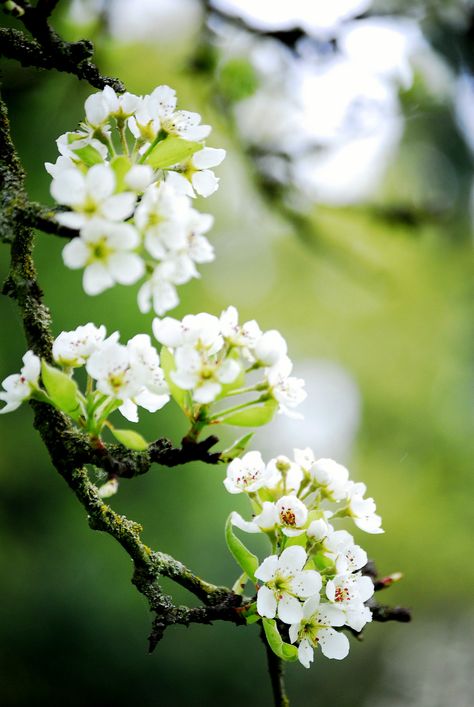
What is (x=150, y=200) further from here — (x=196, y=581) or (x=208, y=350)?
(x=196, y=581)

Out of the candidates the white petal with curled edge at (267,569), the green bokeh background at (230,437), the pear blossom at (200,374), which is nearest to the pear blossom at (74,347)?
the pear blossom at (200,374)

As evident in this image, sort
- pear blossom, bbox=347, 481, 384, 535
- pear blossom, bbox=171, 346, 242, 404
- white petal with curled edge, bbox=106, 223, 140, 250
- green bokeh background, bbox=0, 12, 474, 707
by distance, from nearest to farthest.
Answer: white petal with curled edge, bbox=106, 223, 140, 250, pear blossom, bbox=171, 346, 242, 404, pear blossom, bbox=347, 481, 384, 535, green bokeh background, bbox=0, 12, 474, 707

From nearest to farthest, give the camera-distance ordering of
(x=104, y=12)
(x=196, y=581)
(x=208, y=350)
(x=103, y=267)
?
1. (x=103, y=267)
2. (x=208, y=350)
3. (x=196, y=581)
4. (x=104, y=12)

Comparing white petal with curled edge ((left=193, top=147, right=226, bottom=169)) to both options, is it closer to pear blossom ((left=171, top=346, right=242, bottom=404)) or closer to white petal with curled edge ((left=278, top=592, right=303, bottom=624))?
pear blossom ((left=171, top=346, right=242, bottom=404))

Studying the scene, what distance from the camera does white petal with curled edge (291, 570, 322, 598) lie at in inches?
32.9

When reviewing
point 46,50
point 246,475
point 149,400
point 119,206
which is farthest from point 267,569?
point 46,50

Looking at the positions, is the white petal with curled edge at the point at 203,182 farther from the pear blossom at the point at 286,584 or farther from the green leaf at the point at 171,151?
the pear blossom at the point at 286,584

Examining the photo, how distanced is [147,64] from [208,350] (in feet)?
12.4

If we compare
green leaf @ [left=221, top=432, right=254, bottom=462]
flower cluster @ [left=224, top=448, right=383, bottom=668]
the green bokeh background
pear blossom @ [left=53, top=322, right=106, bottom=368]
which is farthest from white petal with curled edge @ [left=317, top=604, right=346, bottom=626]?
the green bokeh background

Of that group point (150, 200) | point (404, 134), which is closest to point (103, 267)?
point (150, 200)

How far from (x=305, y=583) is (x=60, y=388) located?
0.38 meters

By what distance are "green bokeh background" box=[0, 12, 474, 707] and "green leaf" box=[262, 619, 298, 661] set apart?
1.90m

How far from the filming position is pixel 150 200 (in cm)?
69

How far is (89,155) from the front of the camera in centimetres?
81
